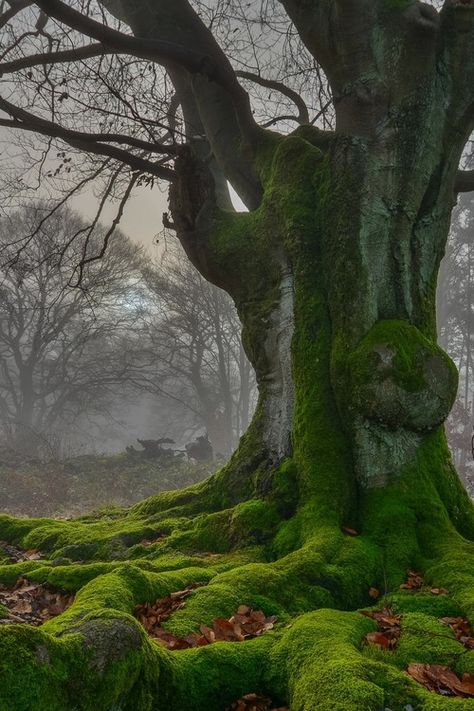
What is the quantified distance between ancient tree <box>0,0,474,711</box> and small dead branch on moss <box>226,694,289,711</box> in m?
0.54

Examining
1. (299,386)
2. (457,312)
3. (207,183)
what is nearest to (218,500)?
(299,386)

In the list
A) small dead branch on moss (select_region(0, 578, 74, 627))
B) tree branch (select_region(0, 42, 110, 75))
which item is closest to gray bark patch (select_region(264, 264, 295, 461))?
small dead branch on moss (select_region(0, 578, 74, 627))

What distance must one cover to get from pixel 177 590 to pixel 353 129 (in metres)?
4.76

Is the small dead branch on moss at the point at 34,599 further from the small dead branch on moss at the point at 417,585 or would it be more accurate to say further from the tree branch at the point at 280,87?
the tree branch at the point at 280,87

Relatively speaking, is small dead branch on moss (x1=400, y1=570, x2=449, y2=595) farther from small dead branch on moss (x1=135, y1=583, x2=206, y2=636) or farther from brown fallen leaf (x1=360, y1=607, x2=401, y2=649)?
small dead branch on moss (x1=135, y1=583, x2=206, y2=636)

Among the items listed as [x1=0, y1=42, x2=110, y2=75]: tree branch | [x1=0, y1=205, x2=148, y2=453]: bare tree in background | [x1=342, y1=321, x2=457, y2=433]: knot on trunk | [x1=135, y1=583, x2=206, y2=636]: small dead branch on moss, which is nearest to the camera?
[x1=135, y1=583, x2=206, y2=636]: small dead branch on moss

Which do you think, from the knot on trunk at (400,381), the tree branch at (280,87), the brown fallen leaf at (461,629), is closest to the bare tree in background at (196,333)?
the tree branch at (280,87)

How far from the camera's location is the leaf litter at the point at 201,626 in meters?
2.93

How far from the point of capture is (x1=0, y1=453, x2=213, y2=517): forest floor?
16.3m

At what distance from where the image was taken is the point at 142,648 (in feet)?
7.15

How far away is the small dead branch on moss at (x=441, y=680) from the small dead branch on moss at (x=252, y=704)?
2.21 ft

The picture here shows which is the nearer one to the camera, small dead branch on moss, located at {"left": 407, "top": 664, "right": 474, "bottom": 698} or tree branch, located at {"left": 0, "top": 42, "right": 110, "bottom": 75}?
small dead branch on moss, located at {"left": 407, "top": 664, "right": 474, "bottom": 698}

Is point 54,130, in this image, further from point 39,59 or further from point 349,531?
point 349,531

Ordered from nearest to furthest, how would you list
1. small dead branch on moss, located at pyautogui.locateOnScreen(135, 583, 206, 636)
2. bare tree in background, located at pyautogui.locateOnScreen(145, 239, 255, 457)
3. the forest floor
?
small dead branch on moss, located at pyautogui.locateOnScreen(135, 583, 206, 636) → the forest floor → bare tree in background, located at pyautogui.locateOnScreen(145, 239, 255, 457)
